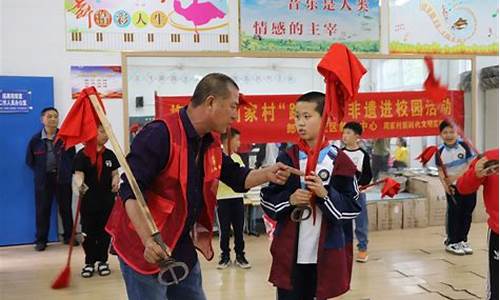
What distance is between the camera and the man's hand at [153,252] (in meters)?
1.47

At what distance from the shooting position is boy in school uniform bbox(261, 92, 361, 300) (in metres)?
2.09

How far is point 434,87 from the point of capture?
2.02 metres

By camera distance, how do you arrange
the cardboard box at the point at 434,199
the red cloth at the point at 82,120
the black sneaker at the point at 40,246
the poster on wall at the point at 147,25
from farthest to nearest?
the cardboard box at the point at 434,199 → the poster on wall at the point at 147,25 → the black sneaker at the point at 40,246 → the red cloth at the point at 82,120

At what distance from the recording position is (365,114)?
5.62 metres

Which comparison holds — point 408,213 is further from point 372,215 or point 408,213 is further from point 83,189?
point 83,189

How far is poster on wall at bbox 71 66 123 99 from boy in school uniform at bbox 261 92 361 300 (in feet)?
11.2

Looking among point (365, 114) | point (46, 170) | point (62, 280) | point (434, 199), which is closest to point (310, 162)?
point (62, 280)

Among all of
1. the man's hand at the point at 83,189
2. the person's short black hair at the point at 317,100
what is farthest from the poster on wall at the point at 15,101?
the person's short black hair at the point at 317,100

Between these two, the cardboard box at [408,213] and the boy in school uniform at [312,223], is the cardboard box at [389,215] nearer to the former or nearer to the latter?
the cardboard box at [408,213]

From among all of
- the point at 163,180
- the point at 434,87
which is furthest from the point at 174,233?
the point at 434,87

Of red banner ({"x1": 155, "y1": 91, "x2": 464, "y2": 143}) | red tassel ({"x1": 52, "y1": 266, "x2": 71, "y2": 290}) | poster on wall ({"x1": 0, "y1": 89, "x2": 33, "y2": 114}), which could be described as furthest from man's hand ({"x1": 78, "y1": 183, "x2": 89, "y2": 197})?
poster on wall ({"x1": 0, "y1": 89, "x2": 33, "y2": 114})

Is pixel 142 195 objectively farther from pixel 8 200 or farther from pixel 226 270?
pixel 8 200

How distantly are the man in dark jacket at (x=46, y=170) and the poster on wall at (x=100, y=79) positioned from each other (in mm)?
417

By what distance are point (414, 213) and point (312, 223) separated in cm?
381
